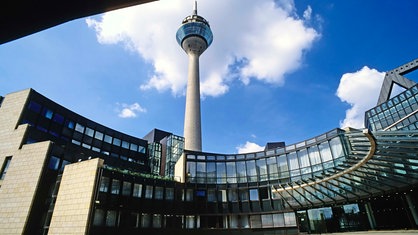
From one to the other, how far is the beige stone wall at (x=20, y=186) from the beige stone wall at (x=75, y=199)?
8.25 feet

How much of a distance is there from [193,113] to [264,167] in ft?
94.1

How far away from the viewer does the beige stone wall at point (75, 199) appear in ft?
70.8

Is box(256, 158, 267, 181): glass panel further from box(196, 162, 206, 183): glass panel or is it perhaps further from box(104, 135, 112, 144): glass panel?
box(104, 135, 112, 144): glass panel

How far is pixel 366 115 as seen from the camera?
5278cm

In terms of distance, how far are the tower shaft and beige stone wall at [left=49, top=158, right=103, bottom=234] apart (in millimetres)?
32100

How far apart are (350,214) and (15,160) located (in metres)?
38.3

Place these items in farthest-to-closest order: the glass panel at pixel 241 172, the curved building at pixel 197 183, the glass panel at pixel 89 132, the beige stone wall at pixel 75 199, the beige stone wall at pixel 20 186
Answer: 1. the glass panel at pixel 89 132
2. the glass panel at pixel 241 172
3. the beige stone wall at pixel 20 186
4. the curved building at pixel 197 183
5. the beige stone wall at pixel 75 199

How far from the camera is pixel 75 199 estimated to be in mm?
22906

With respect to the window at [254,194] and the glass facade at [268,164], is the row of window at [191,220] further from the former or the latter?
the glass facade at [268,164]

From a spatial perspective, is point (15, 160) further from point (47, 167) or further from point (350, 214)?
point (350, 214)

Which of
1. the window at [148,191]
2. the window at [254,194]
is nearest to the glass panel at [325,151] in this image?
the window at [254,194]

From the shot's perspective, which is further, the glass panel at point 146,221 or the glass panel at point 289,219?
the glass panel at point 289,219

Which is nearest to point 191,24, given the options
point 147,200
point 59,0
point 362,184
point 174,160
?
point 174,160

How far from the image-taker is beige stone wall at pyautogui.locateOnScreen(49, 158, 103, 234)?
70.8 ft
